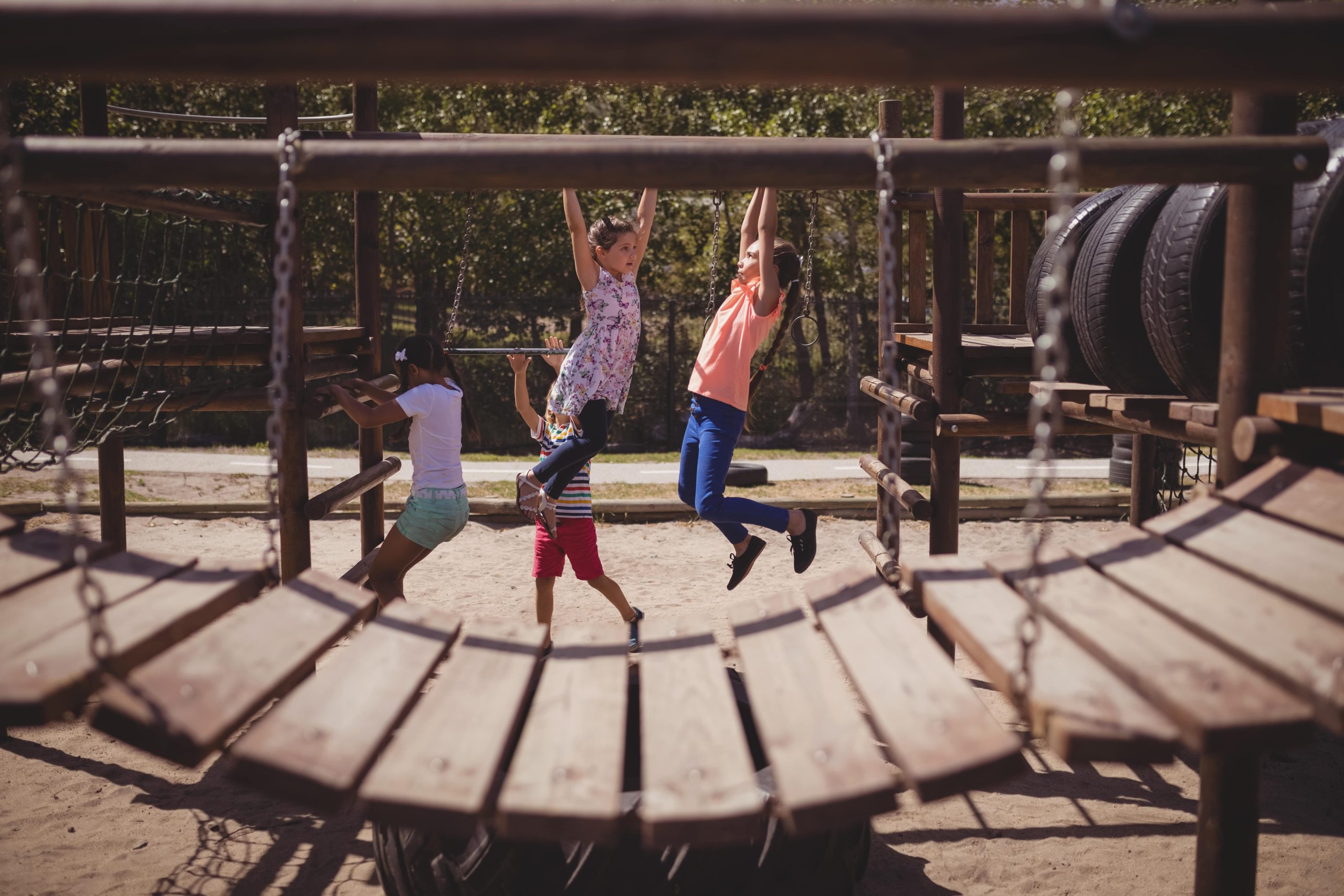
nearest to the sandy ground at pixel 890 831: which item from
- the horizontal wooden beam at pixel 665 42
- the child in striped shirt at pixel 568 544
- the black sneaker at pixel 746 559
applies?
the black sneaker at pixel 746 559

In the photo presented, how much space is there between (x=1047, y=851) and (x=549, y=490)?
244 centimetres

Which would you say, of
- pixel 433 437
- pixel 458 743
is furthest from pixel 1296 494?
pixel 433 437

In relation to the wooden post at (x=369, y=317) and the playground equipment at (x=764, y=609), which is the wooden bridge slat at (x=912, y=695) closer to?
the playground equipment at (x=764, y=609)

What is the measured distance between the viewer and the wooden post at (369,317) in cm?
486

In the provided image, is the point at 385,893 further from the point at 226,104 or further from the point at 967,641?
the point at 226,104

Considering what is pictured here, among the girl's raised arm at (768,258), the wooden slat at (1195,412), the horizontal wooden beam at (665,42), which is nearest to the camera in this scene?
the horizontal wooden beam at (665,42)

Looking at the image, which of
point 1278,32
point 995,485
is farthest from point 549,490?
point 995,485

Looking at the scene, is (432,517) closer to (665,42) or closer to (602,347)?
(602,347)

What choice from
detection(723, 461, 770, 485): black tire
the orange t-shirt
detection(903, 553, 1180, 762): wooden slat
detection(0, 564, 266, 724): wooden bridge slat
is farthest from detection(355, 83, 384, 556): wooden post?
detection(723, 461, 770, 485): black tire

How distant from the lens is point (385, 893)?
9.06 ft

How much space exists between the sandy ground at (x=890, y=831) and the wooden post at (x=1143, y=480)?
132 cm

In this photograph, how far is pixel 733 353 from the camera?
450cm

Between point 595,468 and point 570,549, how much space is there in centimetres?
577

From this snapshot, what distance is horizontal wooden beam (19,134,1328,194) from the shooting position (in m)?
2.20
